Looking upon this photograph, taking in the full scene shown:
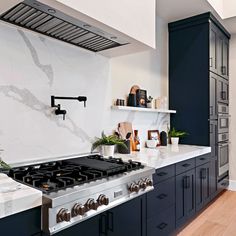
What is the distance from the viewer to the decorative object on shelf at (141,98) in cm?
284

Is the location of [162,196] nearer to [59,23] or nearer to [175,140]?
[175,140]

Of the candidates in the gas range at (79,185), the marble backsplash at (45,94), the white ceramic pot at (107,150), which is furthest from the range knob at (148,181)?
the marble backsplash at (45,94)

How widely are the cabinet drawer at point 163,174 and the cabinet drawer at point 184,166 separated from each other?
117 millimetres

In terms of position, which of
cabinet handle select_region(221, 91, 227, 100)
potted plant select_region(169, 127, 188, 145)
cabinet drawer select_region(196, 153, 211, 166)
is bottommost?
cabinet drawer select_region(196, 153, 211, 166)

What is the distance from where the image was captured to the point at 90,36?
1.90 meters

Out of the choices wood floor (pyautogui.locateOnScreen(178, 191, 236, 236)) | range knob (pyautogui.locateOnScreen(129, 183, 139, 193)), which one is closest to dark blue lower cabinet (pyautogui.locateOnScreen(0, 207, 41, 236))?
range knob (pyautogui.locateOnScreen(129, 183, 139, 193))

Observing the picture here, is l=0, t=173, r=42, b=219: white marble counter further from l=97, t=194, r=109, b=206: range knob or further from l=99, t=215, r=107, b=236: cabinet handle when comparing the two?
l=99, t=215, r=107, b=236: cabinet handle

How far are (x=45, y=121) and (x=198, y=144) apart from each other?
7.29ft

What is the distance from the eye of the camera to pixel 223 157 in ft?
12.0

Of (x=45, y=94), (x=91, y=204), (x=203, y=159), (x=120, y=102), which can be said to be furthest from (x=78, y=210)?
(x=203, y=159)

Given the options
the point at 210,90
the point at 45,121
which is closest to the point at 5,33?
the point at 45,121

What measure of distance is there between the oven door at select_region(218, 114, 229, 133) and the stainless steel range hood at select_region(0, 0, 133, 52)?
7.37 feet

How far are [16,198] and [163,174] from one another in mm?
1367

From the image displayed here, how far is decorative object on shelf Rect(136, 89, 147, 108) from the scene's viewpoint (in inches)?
112
